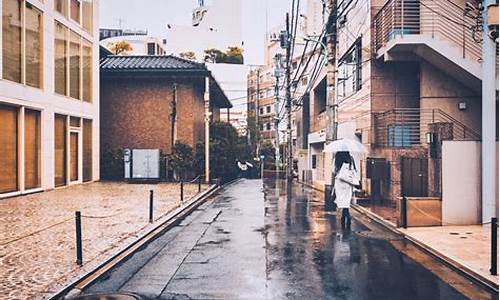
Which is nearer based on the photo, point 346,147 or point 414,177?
point 346,147

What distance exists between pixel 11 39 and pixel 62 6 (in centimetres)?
600

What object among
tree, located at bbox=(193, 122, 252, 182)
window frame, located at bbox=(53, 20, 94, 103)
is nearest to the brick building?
tree, located at bbox=(193, 122, 252, 182)

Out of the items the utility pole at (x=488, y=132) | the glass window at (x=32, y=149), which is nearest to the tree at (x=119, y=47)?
the glass window at (x=32, y=149)

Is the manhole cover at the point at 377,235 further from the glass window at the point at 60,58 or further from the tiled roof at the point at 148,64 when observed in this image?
the tiled roof at the point at 148,64

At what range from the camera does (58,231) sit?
11977mm

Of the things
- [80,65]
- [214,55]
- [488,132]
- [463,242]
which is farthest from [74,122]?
[214,55]

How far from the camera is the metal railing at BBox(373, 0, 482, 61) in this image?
54.3 ft

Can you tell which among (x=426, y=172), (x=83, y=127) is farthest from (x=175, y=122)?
(x=426, y=172)

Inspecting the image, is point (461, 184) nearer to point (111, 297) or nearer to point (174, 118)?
point (111, 297)

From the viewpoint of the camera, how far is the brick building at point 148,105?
30953 millimetres

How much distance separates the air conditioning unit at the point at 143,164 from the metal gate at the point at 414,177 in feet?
52.3

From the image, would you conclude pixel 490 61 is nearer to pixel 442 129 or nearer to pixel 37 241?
pixel 442 129

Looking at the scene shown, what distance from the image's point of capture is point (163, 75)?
30703 mm

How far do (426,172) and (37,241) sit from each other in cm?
1115
